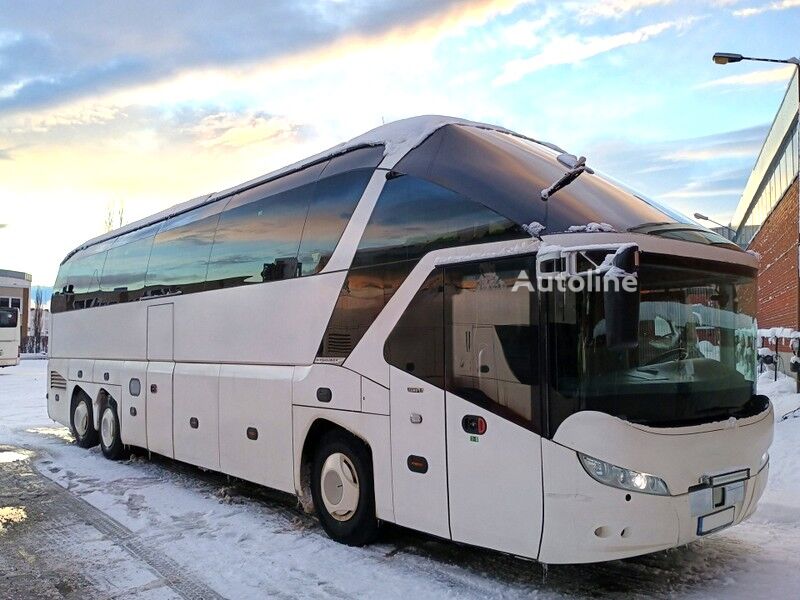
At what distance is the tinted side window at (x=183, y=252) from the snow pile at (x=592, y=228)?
5309 mm

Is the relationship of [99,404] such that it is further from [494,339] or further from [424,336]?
[494,339]

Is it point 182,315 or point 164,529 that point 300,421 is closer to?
point 164,529

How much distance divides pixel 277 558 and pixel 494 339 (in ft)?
8.96

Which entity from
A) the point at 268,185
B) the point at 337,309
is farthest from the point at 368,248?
the point at 268,185

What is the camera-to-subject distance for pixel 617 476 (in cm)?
446

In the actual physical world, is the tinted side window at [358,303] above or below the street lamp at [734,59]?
below

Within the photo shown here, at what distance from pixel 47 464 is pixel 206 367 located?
405 centimetres

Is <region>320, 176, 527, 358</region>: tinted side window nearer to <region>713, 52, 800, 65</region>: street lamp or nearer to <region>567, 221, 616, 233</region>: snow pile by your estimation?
<region>567, 221, 616, 233</region>: snow pile

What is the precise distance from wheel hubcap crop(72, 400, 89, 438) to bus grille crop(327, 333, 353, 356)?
25.1ft

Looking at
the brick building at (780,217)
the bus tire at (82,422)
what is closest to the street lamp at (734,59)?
the brick building at (780,217)

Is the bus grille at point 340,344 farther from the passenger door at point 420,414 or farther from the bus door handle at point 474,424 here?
the bus door handle at point 474,424

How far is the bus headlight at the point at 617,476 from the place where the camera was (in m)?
4.46

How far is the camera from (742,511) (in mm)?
5094

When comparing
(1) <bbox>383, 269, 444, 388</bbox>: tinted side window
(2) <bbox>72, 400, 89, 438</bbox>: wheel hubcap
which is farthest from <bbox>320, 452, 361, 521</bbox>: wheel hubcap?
(2) <bbox>72, 400, 89, 438</bbox>: wheel hubcap
